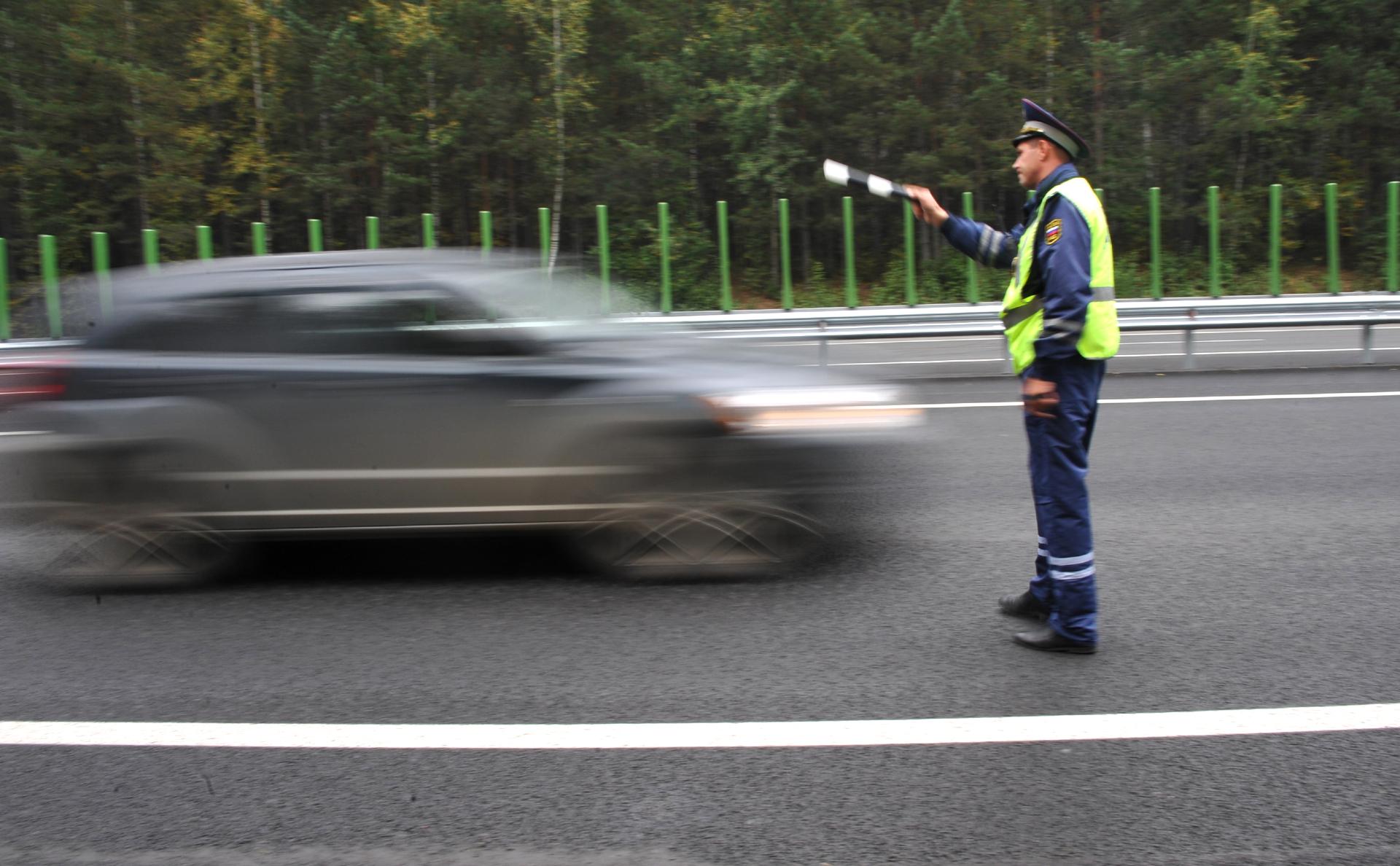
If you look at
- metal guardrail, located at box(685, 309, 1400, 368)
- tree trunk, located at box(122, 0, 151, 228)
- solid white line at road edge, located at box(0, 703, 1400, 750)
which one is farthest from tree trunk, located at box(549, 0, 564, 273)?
solid white line at road edge, located at box(0, 703, 1400, 750)

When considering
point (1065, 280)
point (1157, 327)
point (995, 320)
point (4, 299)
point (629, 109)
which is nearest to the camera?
point (1065, 280)

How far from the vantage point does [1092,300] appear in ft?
13.6

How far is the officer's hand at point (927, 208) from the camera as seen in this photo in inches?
185

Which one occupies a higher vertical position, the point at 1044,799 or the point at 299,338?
the point at 299,338

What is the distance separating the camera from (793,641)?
450cm

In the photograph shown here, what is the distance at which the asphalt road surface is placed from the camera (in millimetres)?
3016

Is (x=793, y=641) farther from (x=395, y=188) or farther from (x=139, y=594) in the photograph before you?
(x=395, y=188)

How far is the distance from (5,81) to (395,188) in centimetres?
1340

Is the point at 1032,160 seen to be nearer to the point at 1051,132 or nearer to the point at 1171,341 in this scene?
the point at 1051,132

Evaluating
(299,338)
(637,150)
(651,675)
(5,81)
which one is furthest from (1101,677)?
(5,81)

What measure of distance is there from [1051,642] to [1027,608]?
0.39 meters

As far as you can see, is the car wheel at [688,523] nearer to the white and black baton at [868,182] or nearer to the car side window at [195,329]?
the white and black baton at [868,182]

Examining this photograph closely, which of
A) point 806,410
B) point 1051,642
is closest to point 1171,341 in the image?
point 806,410

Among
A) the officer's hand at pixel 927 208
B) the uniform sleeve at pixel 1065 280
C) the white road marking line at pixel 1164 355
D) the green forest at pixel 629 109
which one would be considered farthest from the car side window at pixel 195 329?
the green forest at pixel 629 109
